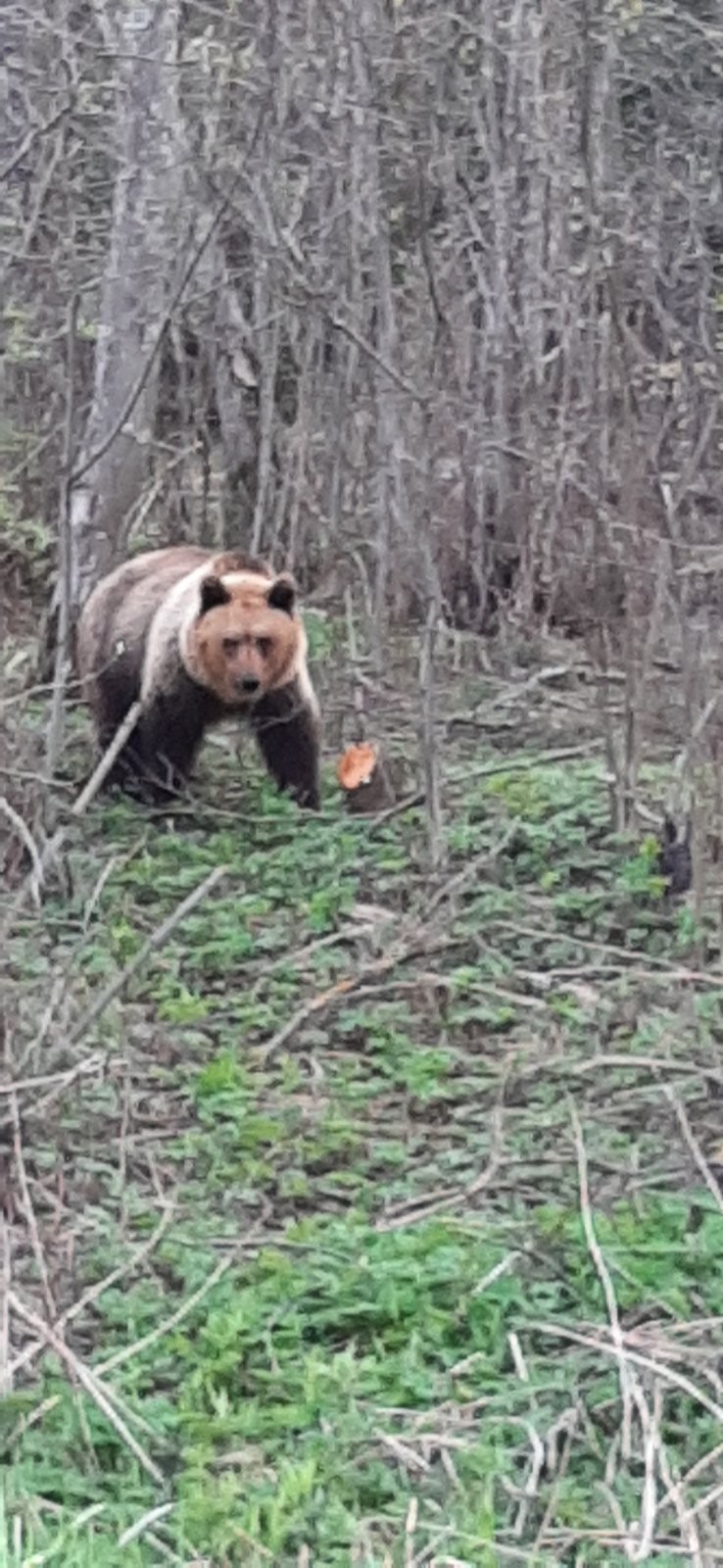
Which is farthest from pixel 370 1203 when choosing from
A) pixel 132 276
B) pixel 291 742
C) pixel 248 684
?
pixel 132 276

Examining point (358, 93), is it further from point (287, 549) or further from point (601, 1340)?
point (601, 1340)

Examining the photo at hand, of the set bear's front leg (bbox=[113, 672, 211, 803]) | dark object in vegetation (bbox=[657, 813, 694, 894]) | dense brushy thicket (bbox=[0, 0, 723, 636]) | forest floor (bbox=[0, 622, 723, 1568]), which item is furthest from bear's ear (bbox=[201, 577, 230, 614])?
dark object in vegetation (bbox=[657, 813, 694, 894])

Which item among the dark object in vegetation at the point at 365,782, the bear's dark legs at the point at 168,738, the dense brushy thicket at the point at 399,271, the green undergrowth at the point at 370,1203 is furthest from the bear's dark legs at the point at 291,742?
the dense brushy thicket at the point at 399,271

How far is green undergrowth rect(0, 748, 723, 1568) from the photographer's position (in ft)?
14.0

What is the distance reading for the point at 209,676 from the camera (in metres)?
8.62

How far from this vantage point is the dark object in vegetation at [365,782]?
27.0 ft

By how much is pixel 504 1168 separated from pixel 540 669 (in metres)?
4.47

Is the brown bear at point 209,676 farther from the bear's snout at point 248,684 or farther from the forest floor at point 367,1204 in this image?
the forest floor at point 367,1204

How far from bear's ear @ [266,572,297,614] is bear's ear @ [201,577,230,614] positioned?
17 cm

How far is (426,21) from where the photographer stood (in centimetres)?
880

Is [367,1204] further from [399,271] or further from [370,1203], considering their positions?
[399,271]

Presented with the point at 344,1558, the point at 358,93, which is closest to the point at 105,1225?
the point at 344,1558

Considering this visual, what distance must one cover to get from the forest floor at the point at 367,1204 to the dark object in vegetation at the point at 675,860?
0.08 metres

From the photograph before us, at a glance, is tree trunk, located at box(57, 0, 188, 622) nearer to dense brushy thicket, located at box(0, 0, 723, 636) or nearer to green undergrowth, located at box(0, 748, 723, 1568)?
dense brushy thicket, located at box(0, 0, 723, 636)
